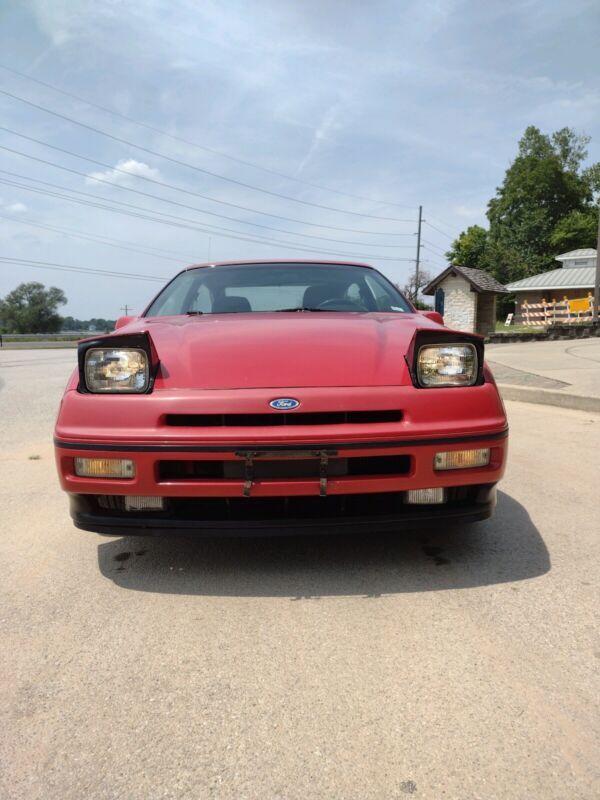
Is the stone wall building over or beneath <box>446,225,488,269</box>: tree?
beneath

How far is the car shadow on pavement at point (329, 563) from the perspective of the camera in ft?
7.50

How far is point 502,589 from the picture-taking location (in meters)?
2.26

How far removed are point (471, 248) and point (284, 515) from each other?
6317 centimetres

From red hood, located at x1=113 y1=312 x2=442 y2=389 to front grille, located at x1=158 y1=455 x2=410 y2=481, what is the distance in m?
0.28

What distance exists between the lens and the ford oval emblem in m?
2.10

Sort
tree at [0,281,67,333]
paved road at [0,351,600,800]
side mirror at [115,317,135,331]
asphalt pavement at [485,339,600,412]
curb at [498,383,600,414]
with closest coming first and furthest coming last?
paved road at [0,351,600,800], side mirror at [115,317,135,331], curb at [498,383,600,414], asphalt pavement at [485,339,600,412], tree at [0,281,67,333]

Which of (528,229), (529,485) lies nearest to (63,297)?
(528,229)

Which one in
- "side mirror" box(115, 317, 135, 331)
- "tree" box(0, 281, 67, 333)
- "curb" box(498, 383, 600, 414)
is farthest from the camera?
"tree" box(0, 281, 67, 333)

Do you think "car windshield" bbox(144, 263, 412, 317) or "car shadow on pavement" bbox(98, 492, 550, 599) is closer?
"car shadow on pavement" bbox(98, 492, 550, 599)

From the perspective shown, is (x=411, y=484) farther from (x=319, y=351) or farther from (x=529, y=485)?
(x=529, y=485)

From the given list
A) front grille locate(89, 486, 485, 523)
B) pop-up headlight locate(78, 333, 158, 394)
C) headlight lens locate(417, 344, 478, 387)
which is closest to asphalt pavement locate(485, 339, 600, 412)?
headlight lens locate(417, 344, 478, 387)

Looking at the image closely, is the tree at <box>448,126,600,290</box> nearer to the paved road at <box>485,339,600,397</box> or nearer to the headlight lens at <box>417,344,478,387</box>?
the paved road at <box>485,339,600,397</box>

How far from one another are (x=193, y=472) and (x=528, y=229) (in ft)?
203

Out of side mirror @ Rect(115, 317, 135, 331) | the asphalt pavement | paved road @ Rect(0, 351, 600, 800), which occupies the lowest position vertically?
paved road @ Rect(0, 351, 600, 800)
